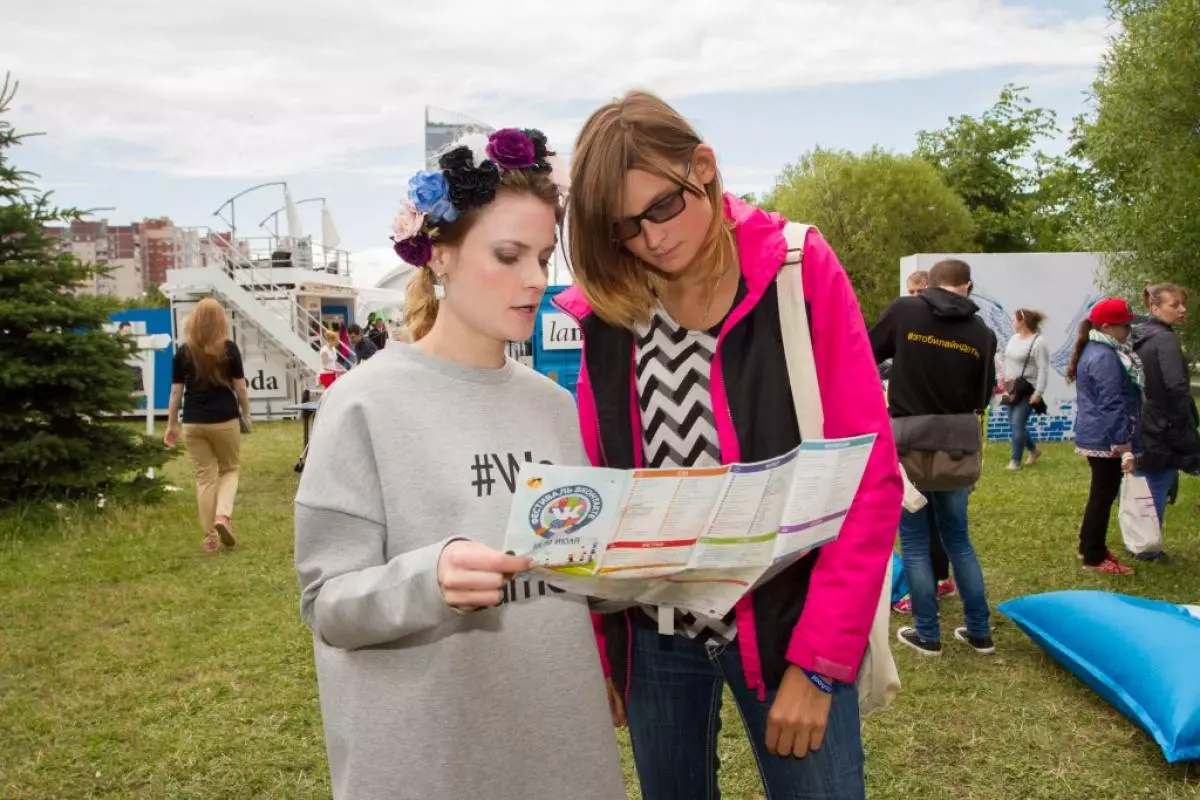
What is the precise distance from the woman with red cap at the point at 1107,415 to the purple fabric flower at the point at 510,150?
5638 millimetres

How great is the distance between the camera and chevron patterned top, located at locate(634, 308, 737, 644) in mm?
1812

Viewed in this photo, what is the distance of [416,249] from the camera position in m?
1.74

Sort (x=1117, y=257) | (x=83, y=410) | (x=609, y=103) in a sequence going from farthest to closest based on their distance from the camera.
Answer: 1. (x=1117, y=257)
2. (x=83, y=410)
3. (x=609, y=103)

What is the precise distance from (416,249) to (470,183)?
165mm

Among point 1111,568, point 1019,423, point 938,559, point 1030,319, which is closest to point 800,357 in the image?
point 938,559

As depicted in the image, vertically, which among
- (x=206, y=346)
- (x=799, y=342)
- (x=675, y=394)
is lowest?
(x=206, y=346)

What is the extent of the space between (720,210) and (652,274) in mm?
182

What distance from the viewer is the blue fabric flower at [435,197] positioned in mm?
1677

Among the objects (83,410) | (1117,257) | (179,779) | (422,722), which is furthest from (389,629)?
(1117,257)

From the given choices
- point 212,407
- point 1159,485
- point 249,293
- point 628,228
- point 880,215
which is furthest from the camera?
point 880,215

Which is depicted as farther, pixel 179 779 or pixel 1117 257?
pixel 1117 257

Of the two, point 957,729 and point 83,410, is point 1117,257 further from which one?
point 83,410

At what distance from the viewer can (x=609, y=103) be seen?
1778 mm

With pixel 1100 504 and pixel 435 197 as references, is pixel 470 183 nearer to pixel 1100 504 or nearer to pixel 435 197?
pixel 435 197
